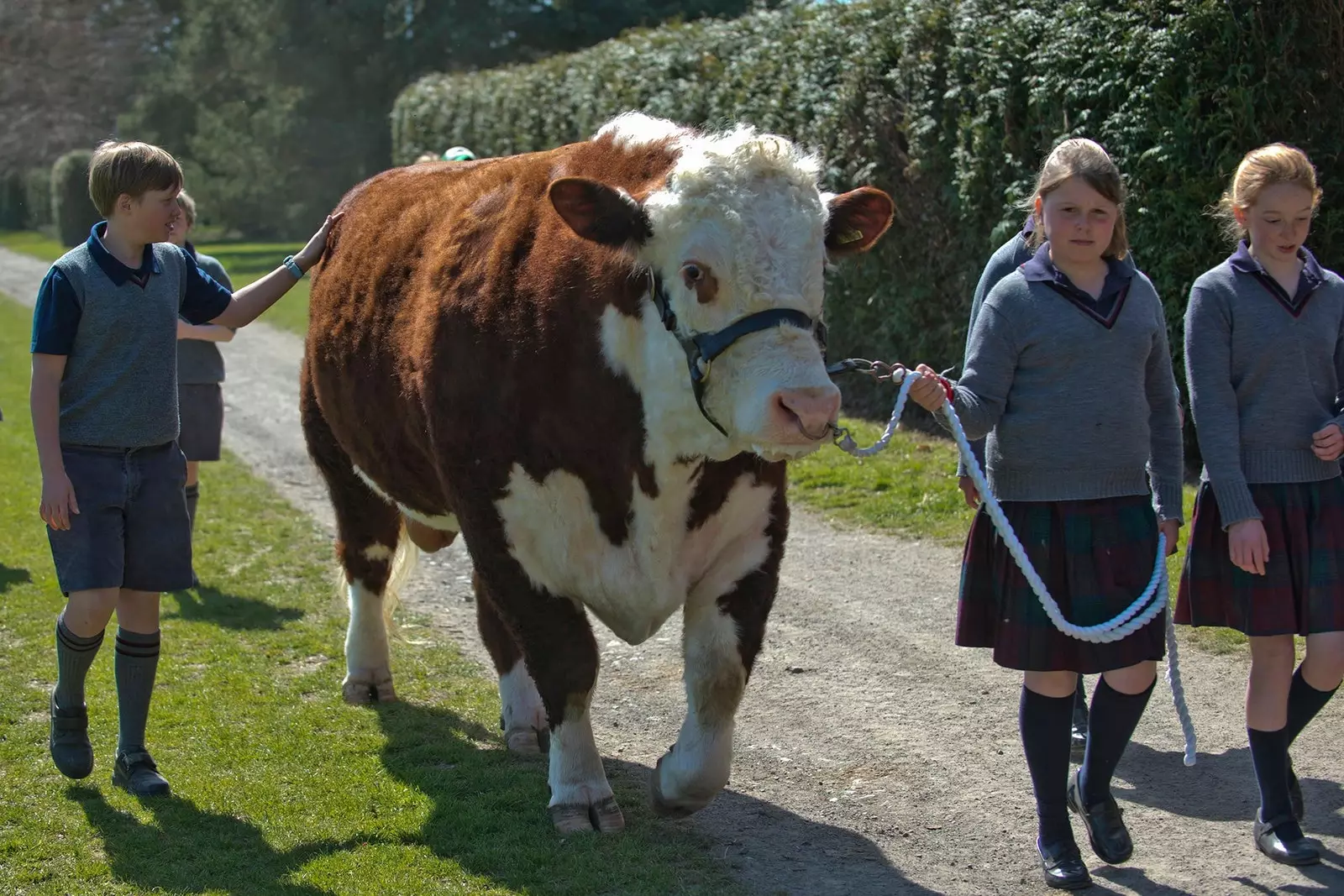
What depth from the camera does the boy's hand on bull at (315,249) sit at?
5.52 meters

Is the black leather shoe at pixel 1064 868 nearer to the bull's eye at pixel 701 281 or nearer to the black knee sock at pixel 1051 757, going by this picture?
the black knee sock at pixel 1051 757

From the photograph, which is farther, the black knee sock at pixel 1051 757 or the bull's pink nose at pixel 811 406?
the black knee sock at pixel 1051 757

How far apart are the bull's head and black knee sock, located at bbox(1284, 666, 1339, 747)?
5.22 ft

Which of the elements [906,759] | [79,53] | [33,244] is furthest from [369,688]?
[79,53]

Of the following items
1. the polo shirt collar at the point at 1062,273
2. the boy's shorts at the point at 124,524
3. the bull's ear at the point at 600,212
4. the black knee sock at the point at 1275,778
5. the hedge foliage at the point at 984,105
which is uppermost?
the hedge foliage at the point at 984,105

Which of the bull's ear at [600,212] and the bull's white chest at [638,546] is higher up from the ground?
the bull's ear at [600,212]

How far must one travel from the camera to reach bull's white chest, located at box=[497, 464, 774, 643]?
422 centimetres

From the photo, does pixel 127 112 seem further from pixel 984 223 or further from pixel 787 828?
pixel 787 828

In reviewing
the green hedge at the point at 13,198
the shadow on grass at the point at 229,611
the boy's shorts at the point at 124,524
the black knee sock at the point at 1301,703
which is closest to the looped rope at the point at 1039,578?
the black knee sock at the point at 1301,703

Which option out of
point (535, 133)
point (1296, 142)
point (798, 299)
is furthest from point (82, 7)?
point (798, 299)

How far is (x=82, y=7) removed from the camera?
146 ft

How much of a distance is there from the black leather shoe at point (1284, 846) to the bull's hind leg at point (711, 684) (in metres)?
1.49

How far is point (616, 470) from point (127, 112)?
43.3 metres

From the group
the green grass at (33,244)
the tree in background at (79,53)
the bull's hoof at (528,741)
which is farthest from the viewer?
the tree in background at (79,53)
